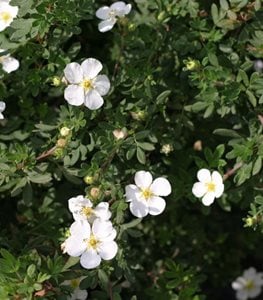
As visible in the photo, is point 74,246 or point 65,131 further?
point 65,131

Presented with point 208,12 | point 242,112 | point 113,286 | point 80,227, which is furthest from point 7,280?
point 208,12

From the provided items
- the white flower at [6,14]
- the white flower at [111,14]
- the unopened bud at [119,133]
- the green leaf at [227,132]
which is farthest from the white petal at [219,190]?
the white flower at [6,14]

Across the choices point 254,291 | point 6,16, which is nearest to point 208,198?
point 6,16

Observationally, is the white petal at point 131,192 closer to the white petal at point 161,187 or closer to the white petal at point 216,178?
the white petal at point 161,187

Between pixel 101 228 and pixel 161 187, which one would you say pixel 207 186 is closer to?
pixel 161 187

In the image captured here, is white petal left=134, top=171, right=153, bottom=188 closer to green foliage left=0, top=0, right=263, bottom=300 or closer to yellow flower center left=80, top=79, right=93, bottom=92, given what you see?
green foliage left=0, top=0, right=263, bottom=300

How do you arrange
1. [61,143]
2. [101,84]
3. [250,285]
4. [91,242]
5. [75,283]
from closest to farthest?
1. [91,242]
2. [61,143]
3. [101,84]
4. [75,283]
5. [250,285]
